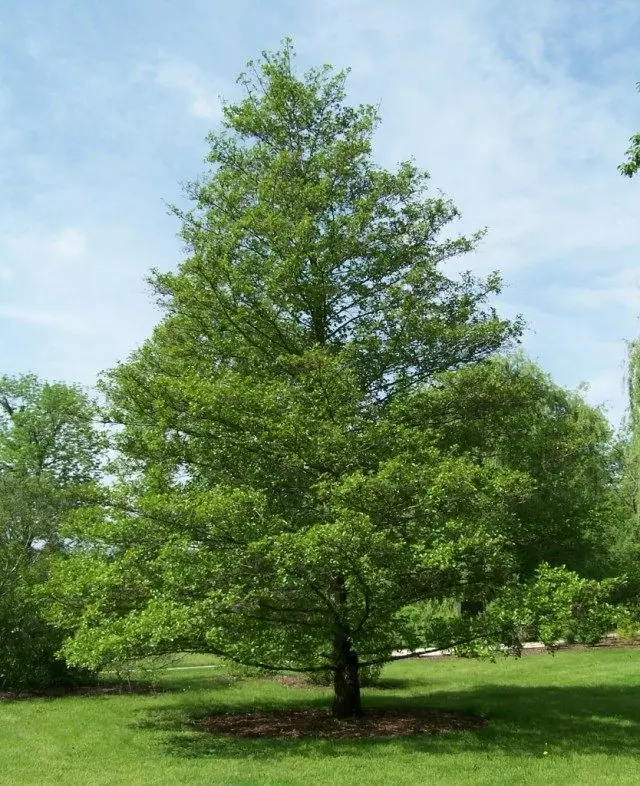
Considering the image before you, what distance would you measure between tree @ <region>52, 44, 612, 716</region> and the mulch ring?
2.05 ft

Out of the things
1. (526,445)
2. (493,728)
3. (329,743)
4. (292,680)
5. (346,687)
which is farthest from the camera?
(292,680)

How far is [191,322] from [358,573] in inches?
233

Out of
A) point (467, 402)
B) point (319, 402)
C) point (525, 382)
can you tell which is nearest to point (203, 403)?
point (319, 402)

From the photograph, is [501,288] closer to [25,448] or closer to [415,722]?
[415,722]

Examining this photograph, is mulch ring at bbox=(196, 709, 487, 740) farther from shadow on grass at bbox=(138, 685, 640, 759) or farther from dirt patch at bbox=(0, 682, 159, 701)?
dirt patch at bbox=(0, 682, 159, 701)

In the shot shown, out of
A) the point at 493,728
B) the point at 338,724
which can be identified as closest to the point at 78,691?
the point at 338,724

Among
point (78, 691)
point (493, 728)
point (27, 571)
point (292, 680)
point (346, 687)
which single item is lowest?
point (493, 728)

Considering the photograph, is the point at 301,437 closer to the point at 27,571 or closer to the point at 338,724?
the point at 338,724

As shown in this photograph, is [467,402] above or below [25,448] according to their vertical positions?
below

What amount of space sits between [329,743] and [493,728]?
2771 mm

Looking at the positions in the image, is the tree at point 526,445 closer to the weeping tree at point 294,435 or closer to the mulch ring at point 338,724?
the weeping tree at point 294,435

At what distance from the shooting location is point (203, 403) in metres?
11.1

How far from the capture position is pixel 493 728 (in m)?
11.8

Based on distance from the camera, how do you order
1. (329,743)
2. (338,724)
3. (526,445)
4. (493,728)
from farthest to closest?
(526,445) → (338,724) → (493,728) → (329,743)
